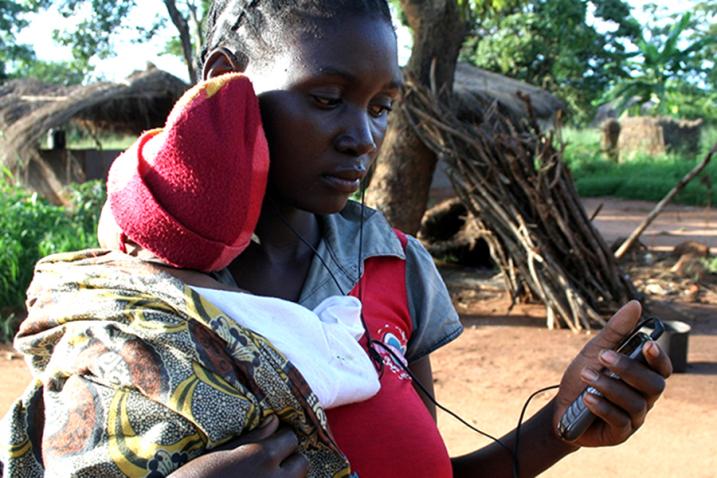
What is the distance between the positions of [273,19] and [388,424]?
63 cm

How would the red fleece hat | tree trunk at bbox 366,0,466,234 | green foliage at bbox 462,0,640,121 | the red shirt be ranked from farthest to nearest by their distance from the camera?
green foliage at bbox 462,0,640,121
tree trunk at bbox 366,0,466,234
the red shirt
the red fleece hat

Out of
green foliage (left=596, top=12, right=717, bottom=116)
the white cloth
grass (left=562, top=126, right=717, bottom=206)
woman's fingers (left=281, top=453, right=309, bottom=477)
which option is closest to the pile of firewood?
the white cloth

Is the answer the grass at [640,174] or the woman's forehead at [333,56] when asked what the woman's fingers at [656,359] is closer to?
the woman's forehead at [333,56]

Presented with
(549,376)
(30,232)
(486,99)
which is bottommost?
(549,376)

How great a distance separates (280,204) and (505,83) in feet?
38.3

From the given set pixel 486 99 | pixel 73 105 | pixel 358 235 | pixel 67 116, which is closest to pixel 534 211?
pixel 486 99

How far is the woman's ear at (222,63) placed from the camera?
3.97 ft

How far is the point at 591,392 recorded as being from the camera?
1.23m

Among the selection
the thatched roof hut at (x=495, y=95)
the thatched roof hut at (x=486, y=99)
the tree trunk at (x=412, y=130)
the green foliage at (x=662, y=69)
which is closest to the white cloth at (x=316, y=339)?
the tree trunk at (x=412, y=130)

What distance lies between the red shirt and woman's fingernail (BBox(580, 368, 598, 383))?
0.82 feet

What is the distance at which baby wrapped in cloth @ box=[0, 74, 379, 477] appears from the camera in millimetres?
847

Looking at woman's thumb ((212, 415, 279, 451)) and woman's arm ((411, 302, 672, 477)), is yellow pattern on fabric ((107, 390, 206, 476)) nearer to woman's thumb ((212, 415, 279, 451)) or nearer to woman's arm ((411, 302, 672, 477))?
woman's thumb ((212, 415, 279, 451))

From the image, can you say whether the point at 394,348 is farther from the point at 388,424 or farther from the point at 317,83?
the point at 317,83

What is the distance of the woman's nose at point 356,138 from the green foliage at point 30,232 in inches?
216
